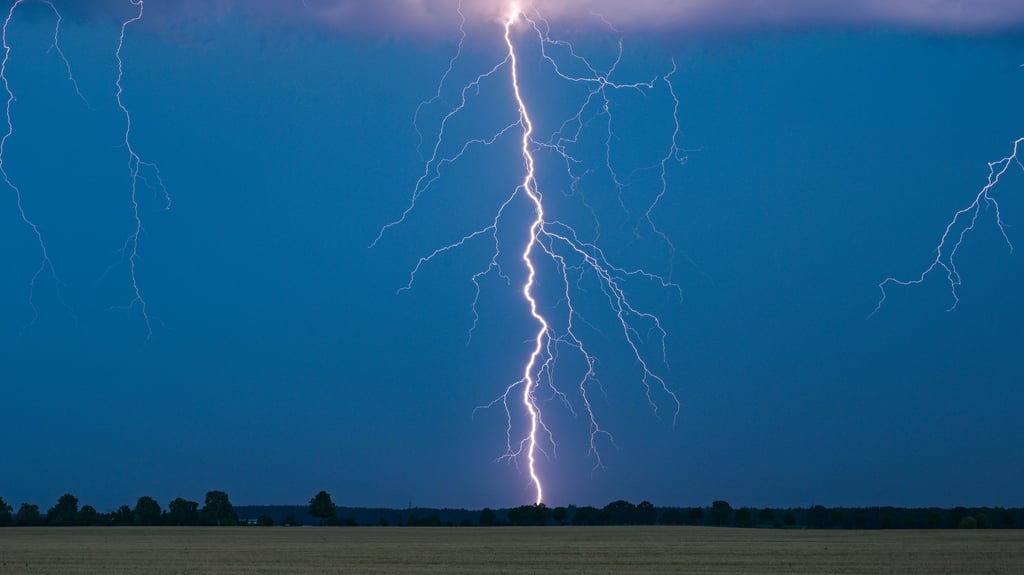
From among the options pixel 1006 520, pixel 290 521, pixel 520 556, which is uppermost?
pixel 290 521

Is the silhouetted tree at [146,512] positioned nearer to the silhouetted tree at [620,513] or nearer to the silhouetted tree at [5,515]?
the silhouetted tree at [5,515]

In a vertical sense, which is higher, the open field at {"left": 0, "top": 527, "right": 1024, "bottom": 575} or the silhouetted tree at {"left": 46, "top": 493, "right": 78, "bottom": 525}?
the silhouetted tree at {"left": 46, "top": 493, "right": 78, "bottom": 525}

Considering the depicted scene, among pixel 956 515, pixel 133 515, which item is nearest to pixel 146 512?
pixel 133 515

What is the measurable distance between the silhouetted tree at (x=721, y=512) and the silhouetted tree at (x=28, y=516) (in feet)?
123

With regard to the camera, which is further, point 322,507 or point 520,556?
point 322,507

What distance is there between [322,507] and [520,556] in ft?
175

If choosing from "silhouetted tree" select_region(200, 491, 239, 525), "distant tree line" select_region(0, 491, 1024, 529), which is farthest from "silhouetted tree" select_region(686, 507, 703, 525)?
"silhouetted tree" select_region(200, 491, 239, 525)

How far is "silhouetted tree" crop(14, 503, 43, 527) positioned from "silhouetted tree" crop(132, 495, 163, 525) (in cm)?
506

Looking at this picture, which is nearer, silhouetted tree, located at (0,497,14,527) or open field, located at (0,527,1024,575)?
open field, located at (0,527,1024,575)

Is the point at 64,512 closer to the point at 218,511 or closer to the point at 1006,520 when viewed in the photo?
the point at 218,511

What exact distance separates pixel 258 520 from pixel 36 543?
110 ft

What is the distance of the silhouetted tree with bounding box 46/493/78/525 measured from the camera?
6731 cm

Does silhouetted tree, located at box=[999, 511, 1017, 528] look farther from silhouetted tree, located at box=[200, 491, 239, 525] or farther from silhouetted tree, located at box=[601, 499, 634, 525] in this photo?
silhouetted tree, located at box=[200, 491, 239, 525]

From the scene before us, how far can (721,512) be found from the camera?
7181cm
